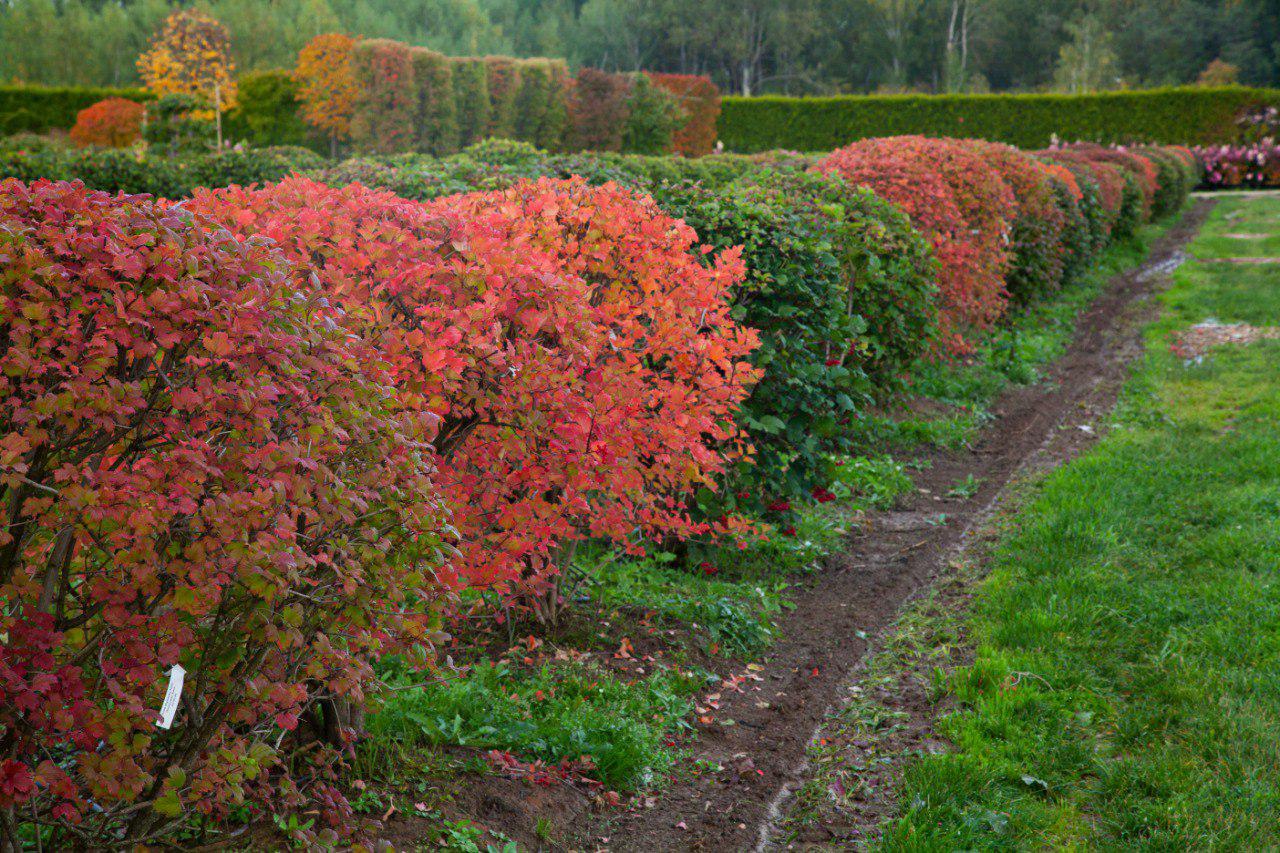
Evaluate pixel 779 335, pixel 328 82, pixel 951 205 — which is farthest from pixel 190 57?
pixel 779 335

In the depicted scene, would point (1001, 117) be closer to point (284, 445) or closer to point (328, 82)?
point (328, 82)

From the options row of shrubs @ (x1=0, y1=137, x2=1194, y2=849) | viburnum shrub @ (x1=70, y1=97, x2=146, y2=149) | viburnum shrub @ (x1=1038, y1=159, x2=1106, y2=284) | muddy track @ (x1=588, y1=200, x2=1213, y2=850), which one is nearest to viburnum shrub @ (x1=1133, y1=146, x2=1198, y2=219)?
viburnum shrub @ (x1=1038, y1=159, x2=1106, y2=284)

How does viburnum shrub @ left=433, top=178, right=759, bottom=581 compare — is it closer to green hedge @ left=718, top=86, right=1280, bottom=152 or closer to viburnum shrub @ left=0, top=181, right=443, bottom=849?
viburnum shrub @ left=0, top=181, right=443, bottom=849

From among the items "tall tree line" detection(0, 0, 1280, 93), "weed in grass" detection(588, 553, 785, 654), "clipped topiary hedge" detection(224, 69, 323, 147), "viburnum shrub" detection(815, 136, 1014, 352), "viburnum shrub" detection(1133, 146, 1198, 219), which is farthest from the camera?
"tall tree line" detection(0, 0, 1280, 93)

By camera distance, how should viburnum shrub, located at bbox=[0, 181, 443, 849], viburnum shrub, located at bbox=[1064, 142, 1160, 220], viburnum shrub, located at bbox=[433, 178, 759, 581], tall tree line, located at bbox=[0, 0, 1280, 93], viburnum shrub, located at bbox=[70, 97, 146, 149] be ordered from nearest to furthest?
viburnum shrub, located at bbox=[0, 181, 443, 849] < viburnum shrub, located at bbox=[433, 178, 759, 581] < viburnum shrub, located at bbox=[1064, 142, 1160, 220] < viburnum shrub, located at bbox=[70, 97, 146, 149] < tall tree line, located at bbox=[0, 0, 1280, 93]

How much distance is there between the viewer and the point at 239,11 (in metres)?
49.6

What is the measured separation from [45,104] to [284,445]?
37495 millimetres

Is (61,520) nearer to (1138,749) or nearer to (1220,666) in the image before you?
(1138,749)

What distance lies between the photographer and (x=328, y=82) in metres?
25.6

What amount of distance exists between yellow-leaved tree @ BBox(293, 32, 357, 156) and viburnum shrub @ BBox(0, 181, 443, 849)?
2436 cm

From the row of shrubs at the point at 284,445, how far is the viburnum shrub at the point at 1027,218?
7890 millimetres

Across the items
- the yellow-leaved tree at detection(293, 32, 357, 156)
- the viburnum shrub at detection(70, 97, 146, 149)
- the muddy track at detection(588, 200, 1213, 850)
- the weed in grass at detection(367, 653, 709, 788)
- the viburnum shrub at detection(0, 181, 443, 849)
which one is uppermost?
the yellow-leaved tree at detection(293, 32, 357, 156)

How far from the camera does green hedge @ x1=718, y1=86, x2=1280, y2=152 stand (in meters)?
40.0

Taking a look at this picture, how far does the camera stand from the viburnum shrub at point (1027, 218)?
1145 centimetres
